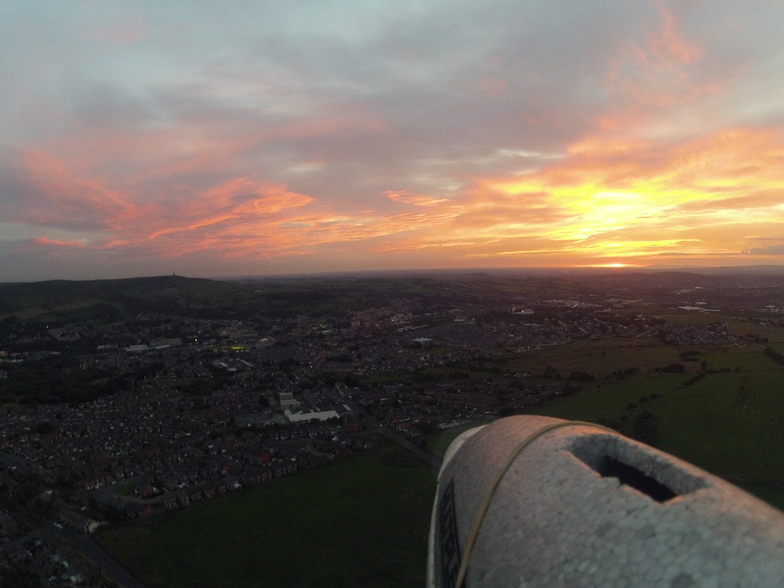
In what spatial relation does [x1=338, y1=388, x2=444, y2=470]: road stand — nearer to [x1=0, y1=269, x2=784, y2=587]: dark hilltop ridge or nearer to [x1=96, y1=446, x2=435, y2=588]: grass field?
[x1=0, y1=269, x2=784, y2=587]: dark hilltop ridge

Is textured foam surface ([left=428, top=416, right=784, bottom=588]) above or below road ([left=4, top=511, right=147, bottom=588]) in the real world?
above

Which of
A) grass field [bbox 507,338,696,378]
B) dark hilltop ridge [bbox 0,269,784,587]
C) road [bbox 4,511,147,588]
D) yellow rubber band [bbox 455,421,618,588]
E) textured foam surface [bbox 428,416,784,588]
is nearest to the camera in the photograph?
→ textured foam surface [bbox 428,416,784,588]

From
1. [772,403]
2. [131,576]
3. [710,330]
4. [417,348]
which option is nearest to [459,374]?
[417,348]

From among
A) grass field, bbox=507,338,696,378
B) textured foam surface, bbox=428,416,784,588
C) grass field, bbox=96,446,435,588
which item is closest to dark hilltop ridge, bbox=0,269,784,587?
grass field, bbox=96,446,435,588

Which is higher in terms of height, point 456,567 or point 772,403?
point 456,567

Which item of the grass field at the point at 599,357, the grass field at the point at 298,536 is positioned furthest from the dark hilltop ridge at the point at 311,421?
the grass field at the point at 599,357

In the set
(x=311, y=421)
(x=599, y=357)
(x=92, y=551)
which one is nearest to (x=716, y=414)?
(x=599, y=357)

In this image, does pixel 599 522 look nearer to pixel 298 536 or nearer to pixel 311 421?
pixel 298 536

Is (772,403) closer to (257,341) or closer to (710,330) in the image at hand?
(710,330)
